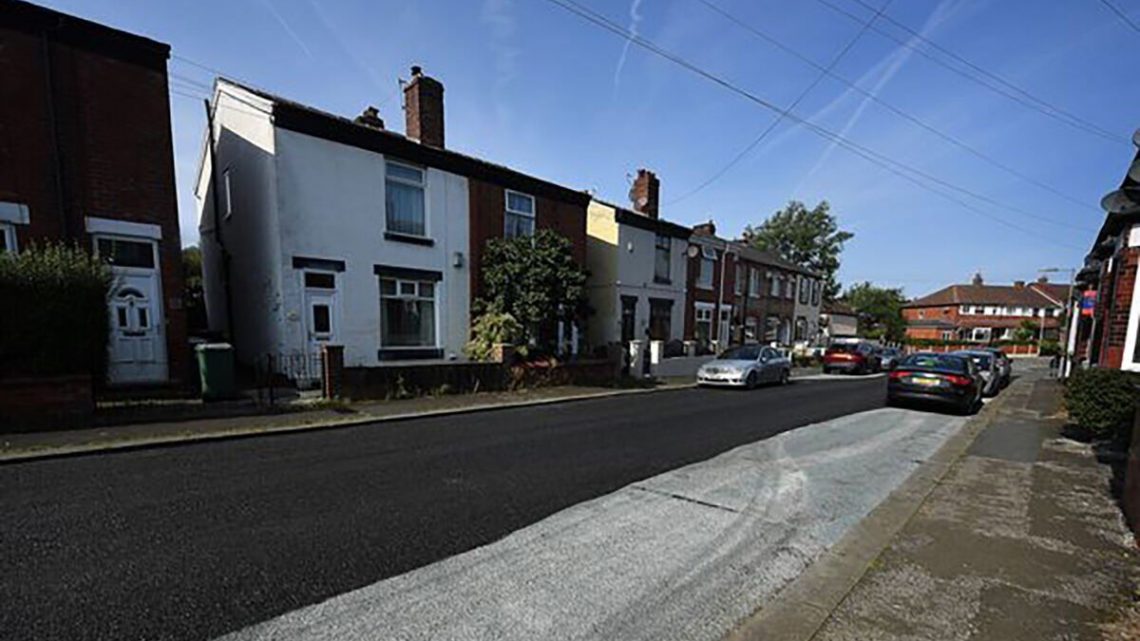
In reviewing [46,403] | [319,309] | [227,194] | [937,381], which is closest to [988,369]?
[937,381]

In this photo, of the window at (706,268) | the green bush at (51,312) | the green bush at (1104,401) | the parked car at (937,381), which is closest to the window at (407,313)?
the green bush at (51,312)

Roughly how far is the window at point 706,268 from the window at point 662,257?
299 centimetres

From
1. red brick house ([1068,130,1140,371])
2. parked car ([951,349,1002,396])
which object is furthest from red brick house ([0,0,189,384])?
parked car ([951,349,1002,396])

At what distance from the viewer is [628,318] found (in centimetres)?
2058

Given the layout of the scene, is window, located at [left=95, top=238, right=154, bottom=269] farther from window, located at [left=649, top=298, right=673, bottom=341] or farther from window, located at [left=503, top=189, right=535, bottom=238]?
window, located at [left=649, top=298, right=673, bottom=341]

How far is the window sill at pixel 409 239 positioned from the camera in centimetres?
1304

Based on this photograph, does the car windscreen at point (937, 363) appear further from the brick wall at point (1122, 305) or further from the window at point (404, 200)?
the window at point (404, 200)

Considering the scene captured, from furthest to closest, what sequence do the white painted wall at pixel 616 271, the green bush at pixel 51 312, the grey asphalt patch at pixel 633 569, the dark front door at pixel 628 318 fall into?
the dark front door at pixel 628 318
the white painted wall at pixel 616 271
the green bush at pixel 51 312
the grey asphalt patch at pixel 633 569

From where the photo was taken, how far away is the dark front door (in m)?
20.2

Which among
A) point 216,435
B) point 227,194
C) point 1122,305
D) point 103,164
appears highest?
point 227,194

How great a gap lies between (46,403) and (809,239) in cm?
6014

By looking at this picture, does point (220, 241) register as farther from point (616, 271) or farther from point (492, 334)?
point (616, 271)

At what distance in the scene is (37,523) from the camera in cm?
405

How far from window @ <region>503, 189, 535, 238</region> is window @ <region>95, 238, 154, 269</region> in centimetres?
883
